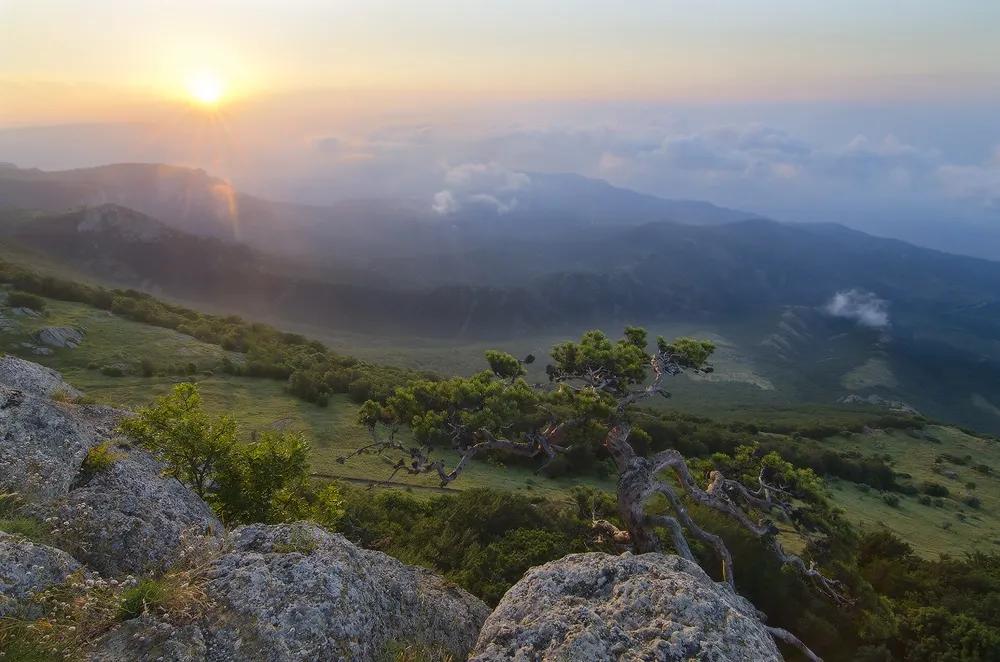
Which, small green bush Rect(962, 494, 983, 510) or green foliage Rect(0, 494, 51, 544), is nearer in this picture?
green foliage Rect(0, 494, 51, 544)

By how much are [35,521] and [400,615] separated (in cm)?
607

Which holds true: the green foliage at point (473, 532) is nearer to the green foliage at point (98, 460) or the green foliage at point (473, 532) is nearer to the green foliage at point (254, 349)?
the green foliage at point (98, 460)

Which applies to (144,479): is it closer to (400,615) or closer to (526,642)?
(400,615)

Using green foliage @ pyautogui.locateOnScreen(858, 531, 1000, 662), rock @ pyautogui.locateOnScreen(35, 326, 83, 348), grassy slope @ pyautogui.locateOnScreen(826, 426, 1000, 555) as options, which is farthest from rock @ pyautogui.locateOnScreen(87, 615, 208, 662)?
rock @ pyautogui.locateOnScreen(35, 326, 83, 348)

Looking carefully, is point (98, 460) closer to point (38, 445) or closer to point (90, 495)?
point (90, 495)

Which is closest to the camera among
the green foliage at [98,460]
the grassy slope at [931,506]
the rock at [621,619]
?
the rock at [621,619]

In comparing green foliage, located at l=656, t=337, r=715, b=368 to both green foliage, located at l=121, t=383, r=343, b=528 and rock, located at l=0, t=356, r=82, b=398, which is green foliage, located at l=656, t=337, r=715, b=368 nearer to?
green foliage, located at l=121, t=383, r=343, b=528

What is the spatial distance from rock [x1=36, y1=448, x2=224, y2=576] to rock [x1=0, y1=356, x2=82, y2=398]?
24.7 ft

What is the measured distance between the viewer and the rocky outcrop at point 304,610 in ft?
22.0

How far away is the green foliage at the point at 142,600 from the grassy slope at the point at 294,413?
20788 millimetres

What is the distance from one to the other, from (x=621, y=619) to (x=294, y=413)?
103 feet

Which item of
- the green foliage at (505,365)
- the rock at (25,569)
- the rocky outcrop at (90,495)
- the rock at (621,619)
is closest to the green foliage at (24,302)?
the rocky outcrop at (90,495)

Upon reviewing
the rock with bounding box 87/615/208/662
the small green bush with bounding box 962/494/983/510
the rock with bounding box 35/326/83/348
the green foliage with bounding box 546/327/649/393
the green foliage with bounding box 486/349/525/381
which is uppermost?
the green foliage with bounding box 546/327/649/393

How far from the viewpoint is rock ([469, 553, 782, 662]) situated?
7242mm
